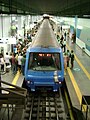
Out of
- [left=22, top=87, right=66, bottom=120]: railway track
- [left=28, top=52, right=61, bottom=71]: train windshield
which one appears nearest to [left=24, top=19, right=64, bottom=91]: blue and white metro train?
[left=28, top=52, right=61, bottom=71]: train windshield

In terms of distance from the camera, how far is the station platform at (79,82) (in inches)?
432

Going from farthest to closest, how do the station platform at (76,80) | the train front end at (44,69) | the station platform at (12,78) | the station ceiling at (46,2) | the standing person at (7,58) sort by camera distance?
the standing person at (7,58)
the station platform at (12,78)
the train front end at (44,69)
the station platform at (76,80)
the station ceiling at (46,2)

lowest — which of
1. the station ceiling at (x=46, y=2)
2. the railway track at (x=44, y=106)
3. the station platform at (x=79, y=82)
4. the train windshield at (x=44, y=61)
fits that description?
the railway track at (x=44, y=106)

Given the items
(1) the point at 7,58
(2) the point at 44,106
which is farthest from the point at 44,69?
(1) the point at 7,58

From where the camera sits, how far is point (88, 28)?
22.5 metres

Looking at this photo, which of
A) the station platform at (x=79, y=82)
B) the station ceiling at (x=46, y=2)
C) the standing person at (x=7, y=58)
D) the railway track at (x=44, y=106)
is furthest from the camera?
the standing person at (x=7, y=58)

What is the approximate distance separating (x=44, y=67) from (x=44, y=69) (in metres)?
0.16

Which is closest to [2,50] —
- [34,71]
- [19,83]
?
[19,83]

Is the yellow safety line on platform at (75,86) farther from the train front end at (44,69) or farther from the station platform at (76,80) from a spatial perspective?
the train front end at (44,69)

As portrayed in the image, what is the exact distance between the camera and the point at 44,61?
40.4 ft

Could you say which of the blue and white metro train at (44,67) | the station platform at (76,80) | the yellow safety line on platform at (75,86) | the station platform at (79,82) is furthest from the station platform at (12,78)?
the yellow safety line on platform at (75,86)

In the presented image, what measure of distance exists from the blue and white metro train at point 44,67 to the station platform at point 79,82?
3.54 ft

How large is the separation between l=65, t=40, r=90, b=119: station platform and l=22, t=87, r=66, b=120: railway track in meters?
0.64

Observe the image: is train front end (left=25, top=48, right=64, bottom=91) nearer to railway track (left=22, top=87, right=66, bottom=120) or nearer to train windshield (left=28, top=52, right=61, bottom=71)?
train windshield (left=28, top=52, right=61, bottom=71)
